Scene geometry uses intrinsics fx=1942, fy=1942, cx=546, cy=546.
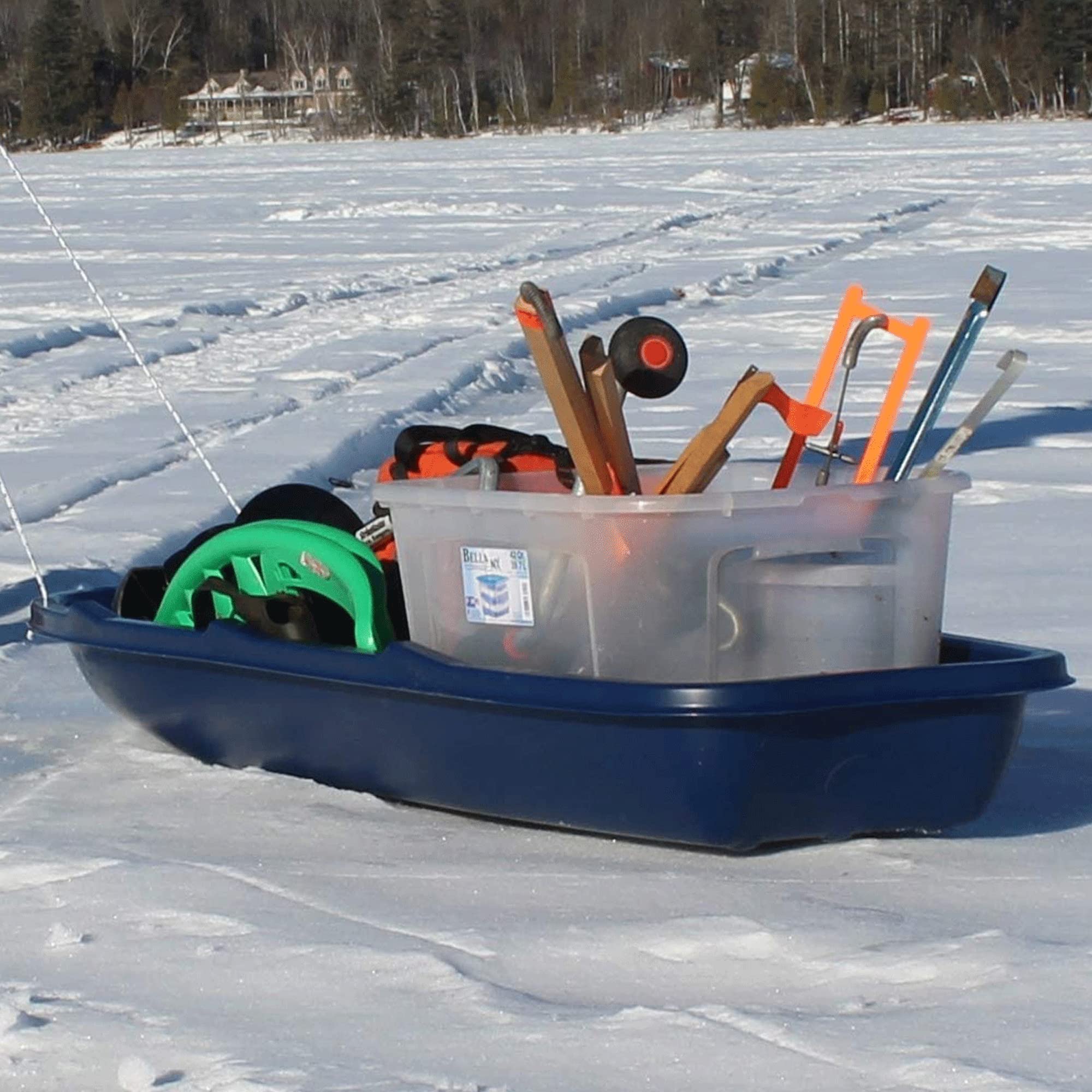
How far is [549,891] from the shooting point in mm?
2277

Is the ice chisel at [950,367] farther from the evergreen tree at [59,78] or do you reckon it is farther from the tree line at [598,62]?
the evergreen tree at [59,78]

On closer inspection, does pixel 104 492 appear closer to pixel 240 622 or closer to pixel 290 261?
pixel 240 622

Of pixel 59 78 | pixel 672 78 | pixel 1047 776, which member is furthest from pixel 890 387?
pixel 672 78

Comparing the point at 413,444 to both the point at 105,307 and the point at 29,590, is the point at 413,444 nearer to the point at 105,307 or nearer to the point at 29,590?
the point at 105,307

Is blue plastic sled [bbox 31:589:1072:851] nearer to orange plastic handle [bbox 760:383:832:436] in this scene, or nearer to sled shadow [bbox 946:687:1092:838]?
sled shadow [bbox 946:687:1092:838]

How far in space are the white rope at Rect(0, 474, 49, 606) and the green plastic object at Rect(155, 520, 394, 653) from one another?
339mm

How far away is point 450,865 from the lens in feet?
7.79

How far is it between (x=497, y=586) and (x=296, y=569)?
13.6 inches

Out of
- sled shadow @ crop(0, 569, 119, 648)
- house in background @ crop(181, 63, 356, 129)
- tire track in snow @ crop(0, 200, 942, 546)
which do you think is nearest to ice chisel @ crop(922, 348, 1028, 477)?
sled shadow @ crop(0, 569, 119, 648)

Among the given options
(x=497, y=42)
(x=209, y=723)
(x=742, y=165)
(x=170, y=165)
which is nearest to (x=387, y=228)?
(x=742, y=165)

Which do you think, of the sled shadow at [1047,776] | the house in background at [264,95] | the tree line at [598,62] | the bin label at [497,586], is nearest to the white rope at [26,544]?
the bin label at [497,586]

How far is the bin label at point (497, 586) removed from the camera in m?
2.41

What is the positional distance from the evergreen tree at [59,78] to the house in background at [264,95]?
5.22m

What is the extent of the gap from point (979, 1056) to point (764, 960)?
1.03 feet
